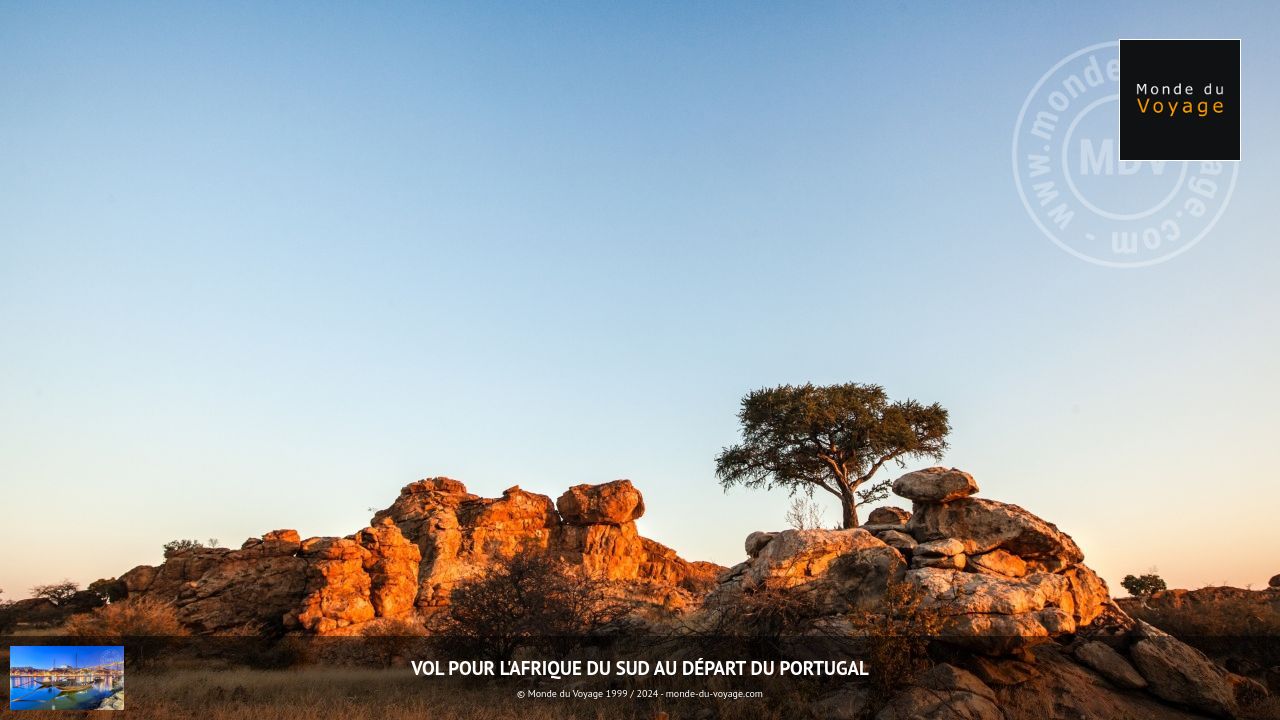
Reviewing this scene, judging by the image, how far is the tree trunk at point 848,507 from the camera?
29.0 metres

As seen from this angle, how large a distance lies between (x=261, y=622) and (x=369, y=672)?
11.3m

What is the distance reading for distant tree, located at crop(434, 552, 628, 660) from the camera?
69.4 feet

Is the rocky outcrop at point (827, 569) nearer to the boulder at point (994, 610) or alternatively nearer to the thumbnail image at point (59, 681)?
the boulder at point (994, 610)

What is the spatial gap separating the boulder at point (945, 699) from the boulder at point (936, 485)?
541cm

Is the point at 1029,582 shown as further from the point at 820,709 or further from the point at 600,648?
the point at 600,648

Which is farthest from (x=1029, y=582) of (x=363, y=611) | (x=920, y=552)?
(x=363, y=611)

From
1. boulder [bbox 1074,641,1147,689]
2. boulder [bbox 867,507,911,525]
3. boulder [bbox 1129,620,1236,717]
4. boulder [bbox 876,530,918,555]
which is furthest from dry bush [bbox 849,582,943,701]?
boulder [bbox 867,507,911,525]

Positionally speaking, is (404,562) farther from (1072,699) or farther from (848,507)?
(1072,699)

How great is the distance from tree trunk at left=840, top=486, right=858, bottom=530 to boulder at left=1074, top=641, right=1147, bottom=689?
12.5 meters

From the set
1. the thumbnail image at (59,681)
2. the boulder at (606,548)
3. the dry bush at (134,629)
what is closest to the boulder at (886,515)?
the thumbnail image at (59,681)

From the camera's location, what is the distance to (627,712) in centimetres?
1563

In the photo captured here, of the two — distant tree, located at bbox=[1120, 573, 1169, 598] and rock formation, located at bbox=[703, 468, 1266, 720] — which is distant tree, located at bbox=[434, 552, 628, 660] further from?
distant tree, located at bbox=[1120, 573, 1169, 598]

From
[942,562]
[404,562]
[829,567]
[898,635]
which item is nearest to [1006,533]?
[942,562]

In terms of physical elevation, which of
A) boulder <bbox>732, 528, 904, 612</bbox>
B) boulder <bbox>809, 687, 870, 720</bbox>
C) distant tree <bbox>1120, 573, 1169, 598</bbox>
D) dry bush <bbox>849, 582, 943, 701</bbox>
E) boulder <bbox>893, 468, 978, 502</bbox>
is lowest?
distant tree <bbox>1120, 573, 1169, 598</bbox>
